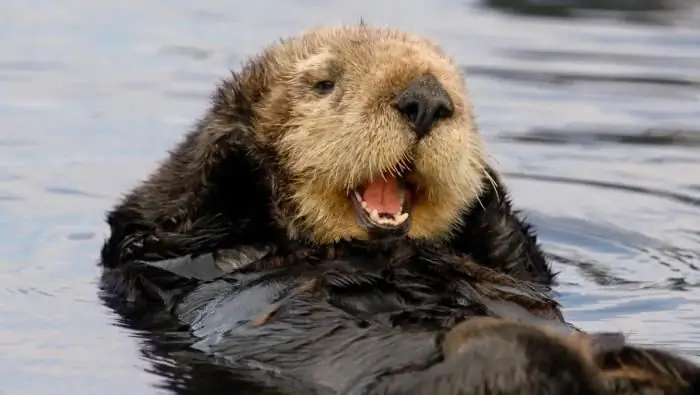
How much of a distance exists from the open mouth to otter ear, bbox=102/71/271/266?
33 cm

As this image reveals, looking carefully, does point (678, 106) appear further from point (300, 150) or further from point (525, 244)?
point (300, 150)

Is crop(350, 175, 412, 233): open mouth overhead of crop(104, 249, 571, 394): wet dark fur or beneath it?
overhead

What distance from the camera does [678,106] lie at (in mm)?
9586

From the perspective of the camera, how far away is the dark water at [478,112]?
219 inches

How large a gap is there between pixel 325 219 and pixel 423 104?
54 centimetres

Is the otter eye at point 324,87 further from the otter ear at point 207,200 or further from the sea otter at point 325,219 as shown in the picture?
the otter ear at point 207,200

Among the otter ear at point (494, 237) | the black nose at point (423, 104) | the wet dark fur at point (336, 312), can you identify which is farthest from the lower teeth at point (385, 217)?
the otter ear at point (494, 237)

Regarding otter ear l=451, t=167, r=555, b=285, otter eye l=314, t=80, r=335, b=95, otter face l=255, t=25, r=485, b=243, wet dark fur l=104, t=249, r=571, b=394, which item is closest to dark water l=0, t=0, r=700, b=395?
wet dark fur l=104, t=249, r=571, b=394

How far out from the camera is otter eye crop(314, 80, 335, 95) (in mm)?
5273

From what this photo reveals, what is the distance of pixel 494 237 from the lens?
5.45 meters

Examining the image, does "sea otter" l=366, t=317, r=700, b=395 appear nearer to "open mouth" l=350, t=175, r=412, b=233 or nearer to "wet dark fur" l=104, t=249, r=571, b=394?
"wet dark fur" l=104, t=249, r=571, b=394

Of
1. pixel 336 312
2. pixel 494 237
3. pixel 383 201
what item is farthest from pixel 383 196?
pixel 336 312

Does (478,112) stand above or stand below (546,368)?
below

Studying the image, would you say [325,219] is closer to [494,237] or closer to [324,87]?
[324,87]
